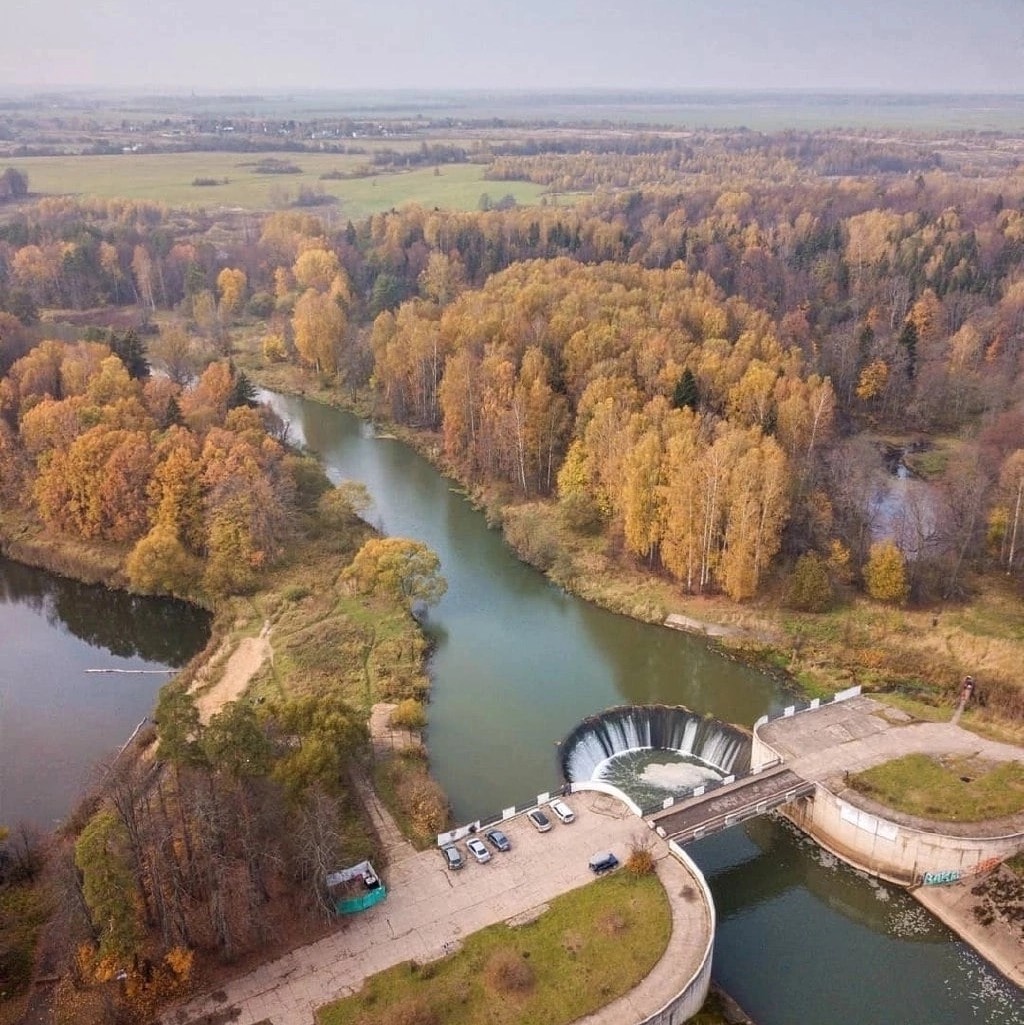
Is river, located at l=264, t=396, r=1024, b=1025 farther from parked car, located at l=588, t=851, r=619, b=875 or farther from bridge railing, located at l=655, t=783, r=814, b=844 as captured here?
parked car, located at l=588, t=851, r=619, b=875

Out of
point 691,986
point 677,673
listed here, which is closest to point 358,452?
point 677,673

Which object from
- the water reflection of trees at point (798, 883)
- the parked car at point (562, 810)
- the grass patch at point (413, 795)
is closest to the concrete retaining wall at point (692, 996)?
the water reflection of trees at point (798, 883)

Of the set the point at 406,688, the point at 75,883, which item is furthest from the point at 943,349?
the point at 75,883

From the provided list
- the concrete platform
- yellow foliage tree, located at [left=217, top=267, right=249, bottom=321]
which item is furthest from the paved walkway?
yellow foliage tree, located at [left=217, top=267, right=249, bottom=321]

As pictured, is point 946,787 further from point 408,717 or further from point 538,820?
point 408,717

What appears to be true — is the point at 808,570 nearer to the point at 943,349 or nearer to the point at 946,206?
the point at 943,349

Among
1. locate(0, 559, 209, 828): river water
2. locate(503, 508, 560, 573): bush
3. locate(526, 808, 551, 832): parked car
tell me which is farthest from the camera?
locate(503, 508, 560, 573): bush
